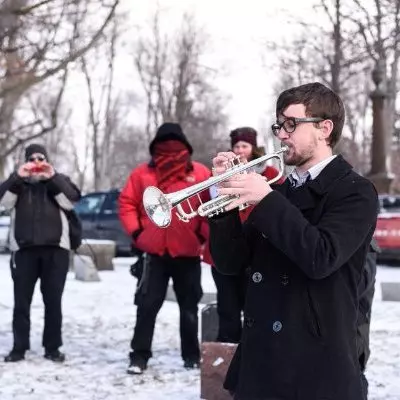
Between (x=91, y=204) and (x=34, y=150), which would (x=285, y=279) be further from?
(x=91, y=204)

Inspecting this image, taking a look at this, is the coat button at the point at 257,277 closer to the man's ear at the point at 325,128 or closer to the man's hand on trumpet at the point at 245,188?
the man's hand on trumpet at the point at 245,188

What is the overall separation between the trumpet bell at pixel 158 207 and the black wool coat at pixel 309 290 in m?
0.49

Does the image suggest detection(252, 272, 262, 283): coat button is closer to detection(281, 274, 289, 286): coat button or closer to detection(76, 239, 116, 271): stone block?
detection(281, 274, 289, 286): coat button

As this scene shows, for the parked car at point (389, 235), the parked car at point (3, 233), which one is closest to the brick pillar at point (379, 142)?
the parked car at point (389, 235)

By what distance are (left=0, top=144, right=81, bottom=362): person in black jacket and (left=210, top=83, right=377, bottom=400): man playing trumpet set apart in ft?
11.6

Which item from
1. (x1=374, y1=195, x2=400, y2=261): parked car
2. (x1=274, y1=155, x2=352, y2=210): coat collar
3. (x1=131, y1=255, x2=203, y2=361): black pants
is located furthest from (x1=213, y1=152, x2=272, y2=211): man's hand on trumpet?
(x1=374, y1=195, x2=400, y2=261): parked car

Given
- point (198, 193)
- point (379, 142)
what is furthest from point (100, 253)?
point (198, 193)

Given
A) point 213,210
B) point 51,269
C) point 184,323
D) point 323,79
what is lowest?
point 184,323

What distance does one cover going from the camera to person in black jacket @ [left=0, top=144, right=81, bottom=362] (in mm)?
5789

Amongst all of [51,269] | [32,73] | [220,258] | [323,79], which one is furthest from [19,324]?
[323,79]

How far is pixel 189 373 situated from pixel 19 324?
4.72 feet

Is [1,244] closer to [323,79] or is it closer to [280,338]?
[323,79]

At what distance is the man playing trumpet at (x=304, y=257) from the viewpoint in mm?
2221

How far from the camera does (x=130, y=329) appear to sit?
23.6 feet
